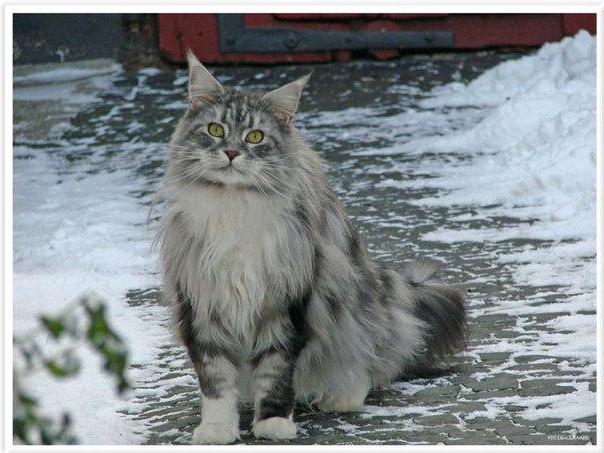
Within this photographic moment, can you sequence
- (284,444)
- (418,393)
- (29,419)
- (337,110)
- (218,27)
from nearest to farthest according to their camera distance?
(29,419) → (284,444) → (418,393) → (337,110) → (218,27)

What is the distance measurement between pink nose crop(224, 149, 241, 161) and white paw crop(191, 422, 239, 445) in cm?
110

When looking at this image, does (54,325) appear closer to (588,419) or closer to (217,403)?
(217,403)

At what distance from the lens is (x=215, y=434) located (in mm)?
4375

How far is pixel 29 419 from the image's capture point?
6.07 ft

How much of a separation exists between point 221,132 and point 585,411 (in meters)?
1.96

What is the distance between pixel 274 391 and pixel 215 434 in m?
0.30

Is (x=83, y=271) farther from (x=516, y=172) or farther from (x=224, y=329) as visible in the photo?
(x=516, y=172)

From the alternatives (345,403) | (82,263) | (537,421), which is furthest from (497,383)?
(82,263)

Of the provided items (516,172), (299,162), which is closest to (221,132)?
(299,162)

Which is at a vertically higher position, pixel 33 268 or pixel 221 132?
pixel 221 132

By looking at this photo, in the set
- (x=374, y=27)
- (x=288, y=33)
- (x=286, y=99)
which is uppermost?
(x=374, y=27)

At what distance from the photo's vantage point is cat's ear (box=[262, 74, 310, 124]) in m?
4.62

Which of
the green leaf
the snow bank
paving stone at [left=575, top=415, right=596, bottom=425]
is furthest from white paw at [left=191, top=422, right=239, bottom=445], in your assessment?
the green leaf

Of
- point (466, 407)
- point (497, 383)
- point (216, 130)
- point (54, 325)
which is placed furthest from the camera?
point (497, 383)
